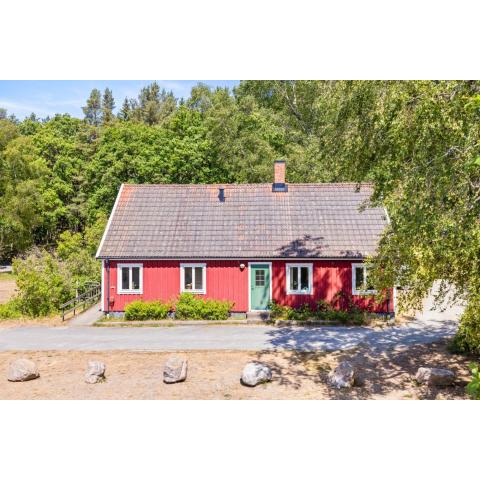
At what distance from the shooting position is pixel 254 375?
38.1 ft

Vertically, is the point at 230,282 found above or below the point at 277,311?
above

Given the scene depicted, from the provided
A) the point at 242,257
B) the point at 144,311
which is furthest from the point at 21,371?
the point at 242,257

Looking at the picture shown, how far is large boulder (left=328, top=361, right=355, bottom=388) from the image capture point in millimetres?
11570

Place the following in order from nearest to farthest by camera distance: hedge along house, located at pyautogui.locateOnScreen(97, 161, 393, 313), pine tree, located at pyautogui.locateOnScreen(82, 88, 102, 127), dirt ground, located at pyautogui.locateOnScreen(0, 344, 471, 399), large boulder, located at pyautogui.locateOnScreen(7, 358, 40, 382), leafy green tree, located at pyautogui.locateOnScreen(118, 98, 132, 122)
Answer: dirt ground, located at pyautogui.locateOnScreen(0, 344, 471, 399)
large boulder, located at pyautogui.locateOnScreen(7, 358, 40, 382)
hedge along house, located at pyautogui.locateOnScreen(97, 161, 393, 313)
leafy green tree, located at pyautogui.locateOnScreen(118, 98, 132, 122)
pine tree, located at pyautogui.locateOnScreen(82, 88, 102, 127)

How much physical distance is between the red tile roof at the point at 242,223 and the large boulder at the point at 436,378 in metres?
8.63

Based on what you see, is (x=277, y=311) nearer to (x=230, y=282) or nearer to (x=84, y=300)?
(x=230, y=282)

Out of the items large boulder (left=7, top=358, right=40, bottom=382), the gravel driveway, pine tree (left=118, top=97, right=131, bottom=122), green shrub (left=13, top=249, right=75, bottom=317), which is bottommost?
the gravel driveway

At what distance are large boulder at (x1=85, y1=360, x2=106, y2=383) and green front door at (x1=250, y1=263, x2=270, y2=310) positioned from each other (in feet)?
30.4

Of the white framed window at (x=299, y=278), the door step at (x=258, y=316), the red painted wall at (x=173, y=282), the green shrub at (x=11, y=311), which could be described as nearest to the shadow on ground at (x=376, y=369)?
the door step at (x=258, y=316)

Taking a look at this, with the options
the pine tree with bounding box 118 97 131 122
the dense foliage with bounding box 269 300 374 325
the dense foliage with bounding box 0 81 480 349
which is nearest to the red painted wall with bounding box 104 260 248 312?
the dense foliage with bounding box 269 300 374 325

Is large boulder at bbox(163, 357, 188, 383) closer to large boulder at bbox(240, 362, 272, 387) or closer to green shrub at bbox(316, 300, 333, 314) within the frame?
large boulder at bbox(240, 362, 272, 387)

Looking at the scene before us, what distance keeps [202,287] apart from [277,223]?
15.3ft

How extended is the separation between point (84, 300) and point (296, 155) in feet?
60.0

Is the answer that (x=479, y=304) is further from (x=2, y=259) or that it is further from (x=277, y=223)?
(x=2, y=259)
